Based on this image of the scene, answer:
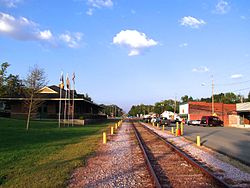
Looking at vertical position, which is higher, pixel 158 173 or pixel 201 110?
pixel 201 110

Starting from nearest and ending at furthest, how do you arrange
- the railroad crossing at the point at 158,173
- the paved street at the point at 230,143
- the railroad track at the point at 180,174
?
the railroad track at the point at 180,174, the railroad crossing at the point at 158,173, the paved street at the point at 230,143

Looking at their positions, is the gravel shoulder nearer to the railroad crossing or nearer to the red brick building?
the railroad crossing

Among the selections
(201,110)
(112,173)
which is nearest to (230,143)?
(112,173)

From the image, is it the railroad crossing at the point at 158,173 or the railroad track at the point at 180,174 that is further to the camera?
the railroad crossing at the point at 158,173

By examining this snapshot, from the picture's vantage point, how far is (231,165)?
35.9 ft

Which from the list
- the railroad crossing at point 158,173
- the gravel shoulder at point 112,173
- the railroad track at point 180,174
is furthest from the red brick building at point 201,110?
the railroad track at point 180,174

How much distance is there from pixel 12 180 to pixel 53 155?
189 inches

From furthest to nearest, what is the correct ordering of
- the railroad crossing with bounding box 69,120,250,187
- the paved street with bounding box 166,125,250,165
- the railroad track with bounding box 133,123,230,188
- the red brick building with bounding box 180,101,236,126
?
the red brick building with bounding box 180,101,236,126 → the paved street with bounding box 166,125,250,165 → the railroad crossing with bounding box 69,120,250,187 → the railroad track with bounding box 133,123,230,188

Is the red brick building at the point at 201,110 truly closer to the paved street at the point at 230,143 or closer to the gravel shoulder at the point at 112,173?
the paved street at the point at 230,143

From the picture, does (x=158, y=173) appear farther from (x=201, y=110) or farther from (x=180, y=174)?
(x=201, y=110)

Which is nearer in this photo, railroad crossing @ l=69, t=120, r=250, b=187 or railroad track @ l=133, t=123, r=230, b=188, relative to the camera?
railroad track @ l=133, t=123, r=230, b=188

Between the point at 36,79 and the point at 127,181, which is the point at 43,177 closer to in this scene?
the point at 127,181

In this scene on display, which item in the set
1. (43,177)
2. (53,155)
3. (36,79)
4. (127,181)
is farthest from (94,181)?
(36,79)

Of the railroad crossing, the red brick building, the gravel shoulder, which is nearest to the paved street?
the railroad crossing
